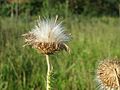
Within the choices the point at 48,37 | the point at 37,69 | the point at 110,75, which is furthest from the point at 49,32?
the point at 37,69

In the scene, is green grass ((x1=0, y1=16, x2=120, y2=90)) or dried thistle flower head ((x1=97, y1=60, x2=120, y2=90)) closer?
dried thistle flower head ((x1=97, y1=60, x2=120, y2=90))

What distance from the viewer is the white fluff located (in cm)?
182

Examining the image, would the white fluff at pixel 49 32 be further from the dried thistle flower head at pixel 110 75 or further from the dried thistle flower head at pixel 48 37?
the dried thistle flower head at pixel 110 75

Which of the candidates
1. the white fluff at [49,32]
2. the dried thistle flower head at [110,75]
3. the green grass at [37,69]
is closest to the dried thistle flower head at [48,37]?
the white fluff at [49,32]

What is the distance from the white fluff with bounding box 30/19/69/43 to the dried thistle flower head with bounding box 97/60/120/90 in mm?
205

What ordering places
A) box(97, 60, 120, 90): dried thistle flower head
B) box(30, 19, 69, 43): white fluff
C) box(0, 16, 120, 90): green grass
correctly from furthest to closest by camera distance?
box(0, 16, 120, 90): green grass → box(30, 19, 69, 43): white fluff → box(97, 60, 120, 90): dried thistle flower head

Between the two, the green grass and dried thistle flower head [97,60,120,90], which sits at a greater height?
the green grass

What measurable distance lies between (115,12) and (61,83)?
17.9 meters

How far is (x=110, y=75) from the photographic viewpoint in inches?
67.3

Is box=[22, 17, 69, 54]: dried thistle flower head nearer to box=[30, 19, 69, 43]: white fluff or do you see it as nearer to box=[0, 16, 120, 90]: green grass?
box=[30, 19, 69, 43]: white fluff

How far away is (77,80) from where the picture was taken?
3604 millimetres

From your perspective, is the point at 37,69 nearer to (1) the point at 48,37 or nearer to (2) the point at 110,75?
(1) the point at 48,37

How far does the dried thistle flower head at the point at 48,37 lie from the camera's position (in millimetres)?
1774

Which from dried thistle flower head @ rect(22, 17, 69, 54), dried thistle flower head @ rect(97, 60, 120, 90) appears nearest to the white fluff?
dried thistle flower head @ rect(22, 17, 69, 54)
